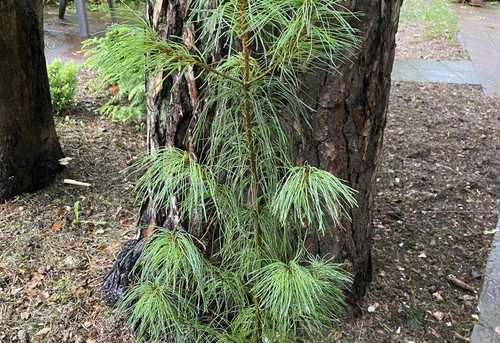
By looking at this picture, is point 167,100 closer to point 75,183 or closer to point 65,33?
point 75,183

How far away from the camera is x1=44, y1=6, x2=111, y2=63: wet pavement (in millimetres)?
5473

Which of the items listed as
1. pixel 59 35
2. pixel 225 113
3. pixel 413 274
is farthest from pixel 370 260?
pixel 59 35

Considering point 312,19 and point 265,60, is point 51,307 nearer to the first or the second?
point 265,60

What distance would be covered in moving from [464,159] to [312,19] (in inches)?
110

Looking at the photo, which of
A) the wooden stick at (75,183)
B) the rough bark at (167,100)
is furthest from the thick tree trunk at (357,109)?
the wooden stick at (75,183)

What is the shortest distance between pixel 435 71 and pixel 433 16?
253 centimetres

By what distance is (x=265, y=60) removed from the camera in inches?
51.3

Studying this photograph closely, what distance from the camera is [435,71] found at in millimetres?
5441

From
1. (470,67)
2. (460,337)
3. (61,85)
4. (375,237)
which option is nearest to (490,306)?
(460,337)

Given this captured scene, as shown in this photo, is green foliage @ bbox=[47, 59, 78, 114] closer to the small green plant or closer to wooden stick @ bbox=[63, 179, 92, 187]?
wooden stick @ bbox=[63, 179, 92, 187]

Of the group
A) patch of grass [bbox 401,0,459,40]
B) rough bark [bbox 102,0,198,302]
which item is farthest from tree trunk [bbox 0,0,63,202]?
patch of grass [bbox 401,0,459,40]

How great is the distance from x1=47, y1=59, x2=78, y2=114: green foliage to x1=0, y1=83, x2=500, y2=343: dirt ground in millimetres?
123

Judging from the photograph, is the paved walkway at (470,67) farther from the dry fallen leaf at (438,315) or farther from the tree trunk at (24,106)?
the tree trunk at (24,106)

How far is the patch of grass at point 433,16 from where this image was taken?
682 cm
